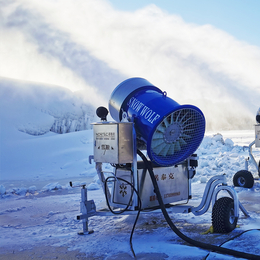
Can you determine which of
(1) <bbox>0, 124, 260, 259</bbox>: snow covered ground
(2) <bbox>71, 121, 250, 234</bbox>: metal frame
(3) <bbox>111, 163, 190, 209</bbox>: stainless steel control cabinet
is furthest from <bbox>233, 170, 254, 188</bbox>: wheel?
(2) <bbox>71, 121, 250, 234</bbox>: metal frame

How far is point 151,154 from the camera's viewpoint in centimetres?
337

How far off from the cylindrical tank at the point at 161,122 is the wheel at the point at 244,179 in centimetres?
274

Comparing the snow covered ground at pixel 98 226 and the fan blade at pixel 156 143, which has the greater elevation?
the fan blade at pixel 156 143

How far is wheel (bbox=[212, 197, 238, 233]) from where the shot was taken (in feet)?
11.1

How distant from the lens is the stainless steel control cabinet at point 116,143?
132 inches

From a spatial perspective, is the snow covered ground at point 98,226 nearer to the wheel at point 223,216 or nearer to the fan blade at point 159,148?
the wheel at point 223,216

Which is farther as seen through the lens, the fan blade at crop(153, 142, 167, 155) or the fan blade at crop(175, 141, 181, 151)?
the fan blade at crop(175, 141, 181, 151)

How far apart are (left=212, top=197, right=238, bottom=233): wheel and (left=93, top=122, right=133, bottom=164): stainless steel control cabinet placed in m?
1.07

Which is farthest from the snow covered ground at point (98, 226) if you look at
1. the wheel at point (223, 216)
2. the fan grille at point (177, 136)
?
the fan grille at point (177, 136)

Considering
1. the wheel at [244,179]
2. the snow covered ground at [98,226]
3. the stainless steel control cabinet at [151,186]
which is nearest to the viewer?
the snow covered ground at [98,226]

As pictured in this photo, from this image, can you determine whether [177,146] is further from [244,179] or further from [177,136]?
[244,179]

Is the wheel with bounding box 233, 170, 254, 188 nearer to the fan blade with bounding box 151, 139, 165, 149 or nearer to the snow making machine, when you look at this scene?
the snow making machine

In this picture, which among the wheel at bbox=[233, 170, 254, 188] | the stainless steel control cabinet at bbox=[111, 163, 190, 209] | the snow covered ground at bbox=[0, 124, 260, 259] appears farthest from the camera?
the wheel at bbox=[233, 170, 254, 188]

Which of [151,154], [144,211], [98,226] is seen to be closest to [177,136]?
[151,154]
